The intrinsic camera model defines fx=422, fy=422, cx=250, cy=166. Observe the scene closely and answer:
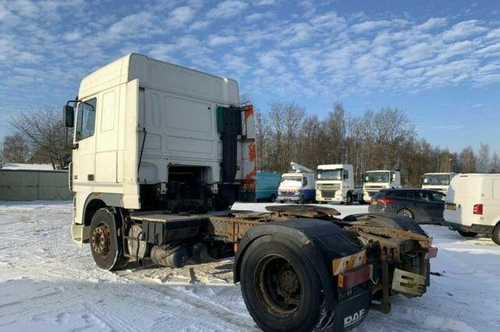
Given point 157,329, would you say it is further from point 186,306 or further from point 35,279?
point 35,279

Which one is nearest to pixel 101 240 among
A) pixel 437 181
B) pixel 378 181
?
pixel 378 181

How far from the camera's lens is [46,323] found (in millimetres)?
4973

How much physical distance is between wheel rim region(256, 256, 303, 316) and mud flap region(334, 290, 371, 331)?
540mm

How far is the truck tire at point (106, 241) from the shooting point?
293 inches

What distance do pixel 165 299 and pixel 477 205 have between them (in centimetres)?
1007

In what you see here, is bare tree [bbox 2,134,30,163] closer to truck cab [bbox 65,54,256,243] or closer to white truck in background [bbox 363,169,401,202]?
white truck in background [bbox 363,169,401,202]

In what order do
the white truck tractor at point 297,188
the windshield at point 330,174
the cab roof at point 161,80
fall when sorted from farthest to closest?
the white truck tractor at point 297,188
the windshield at point 330,174
the cab roof at point 161,80

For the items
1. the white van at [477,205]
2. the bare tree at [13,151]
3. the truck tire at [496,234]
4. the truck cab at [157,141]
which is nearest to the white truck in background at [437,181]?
the white van at [477,205]

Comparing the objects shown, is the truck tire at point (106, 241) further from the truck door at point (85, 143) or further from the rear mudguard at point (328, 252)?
the rear mudguard at point (328, 252)

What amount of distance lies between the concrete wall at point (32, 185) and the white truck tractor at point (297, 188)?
58.3 feet

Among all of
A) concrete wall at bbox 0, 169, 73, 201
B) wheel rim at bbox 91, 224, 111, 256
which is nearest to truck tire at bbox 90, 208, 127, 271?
wheel rim at bbox 91, 224, 111, 256

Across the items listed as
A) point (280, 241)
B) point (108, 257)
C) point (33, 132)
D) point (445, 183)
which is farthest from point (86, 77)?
point (33, 132)

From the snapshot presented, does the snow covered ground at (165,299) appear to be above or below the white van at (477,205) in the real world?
below

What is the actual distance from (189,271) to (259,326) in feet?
10.5
